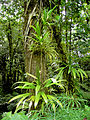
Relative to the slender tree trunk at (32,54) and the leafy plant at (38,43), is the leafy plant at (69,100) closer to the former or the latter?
the slender tree trunk at (32,54)

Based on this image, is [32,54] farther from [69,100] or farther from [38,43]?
[69,100]

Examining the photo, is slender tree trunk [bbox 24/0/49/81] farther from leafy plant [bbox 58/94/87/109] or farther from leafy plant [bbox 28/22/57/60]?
leafy plant [bbox 58/94/87/109]

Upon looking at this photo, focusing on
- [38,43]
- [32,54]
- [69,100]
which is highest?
[38,43]

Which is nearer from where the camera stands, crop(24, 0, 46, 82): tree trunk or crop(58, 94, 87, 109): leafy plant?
crop(58, 94, 87, 109): leafy plant

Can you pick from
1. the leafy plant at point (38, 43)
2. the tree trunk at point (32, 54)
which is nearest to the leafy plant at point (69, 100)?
the tree trunk at point (32, 54)

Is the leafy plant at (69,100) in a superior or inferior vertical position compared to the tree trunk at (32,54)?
inferior

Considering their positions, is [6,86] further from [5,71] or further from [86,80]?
[86,80]

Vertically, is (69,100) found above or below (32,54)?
below

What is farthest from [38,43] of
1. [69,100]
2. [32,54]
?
[69,100]

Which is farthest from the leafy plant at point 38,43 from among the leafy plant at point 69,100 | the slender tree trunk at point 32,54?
the leafy plant at point 69,100

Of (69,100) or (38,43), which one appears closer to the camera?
(38,43)

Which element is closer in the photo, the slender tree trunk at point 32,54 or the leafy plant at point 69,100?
the leafy plant at point 69,100

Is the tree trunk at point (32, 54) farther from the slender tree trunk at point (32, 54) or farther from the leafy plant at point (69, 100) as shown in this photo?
the leafy plant at point (69, 100)

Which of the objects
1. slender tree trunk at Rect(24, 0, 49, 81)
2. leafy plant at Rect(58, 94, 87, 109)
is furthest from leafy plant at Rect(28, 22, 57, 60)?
leafy plant at Rect(58, 94, 87, 109)
